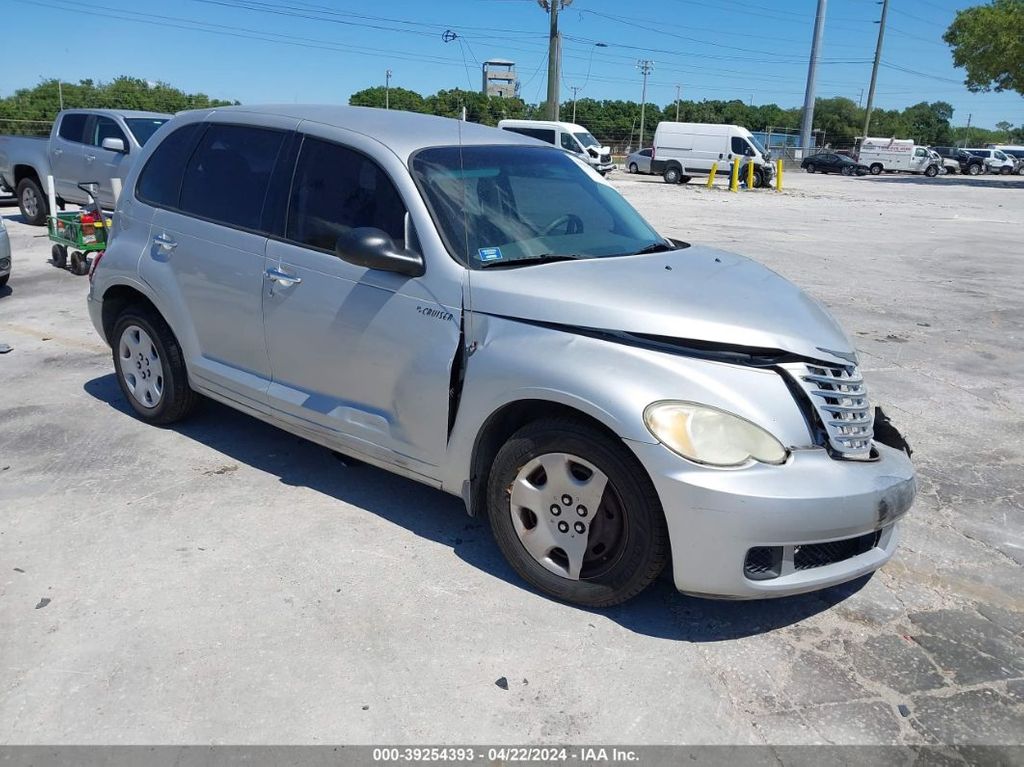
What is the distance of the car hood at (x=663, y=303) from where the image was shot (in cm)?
313

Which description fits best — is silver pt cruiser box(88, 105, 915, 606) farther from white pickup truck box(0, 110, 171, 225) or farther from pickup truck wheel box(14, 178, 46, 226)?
pickup truck wheel box(14, 178, 46, 226)

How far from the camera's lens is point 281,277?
13.4 feet

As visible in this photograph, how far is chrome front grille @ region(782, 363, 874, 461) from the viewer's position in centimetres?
311

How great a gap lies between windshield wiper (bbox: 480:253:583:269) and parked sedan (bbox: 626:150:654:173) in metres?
40.6

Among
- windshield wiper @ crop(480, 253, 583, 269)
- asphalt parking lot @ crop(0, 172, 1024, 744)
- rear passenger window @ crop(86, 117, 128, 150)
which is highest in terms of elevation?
rear passenger window @ crop(86, 117, 128, 150)

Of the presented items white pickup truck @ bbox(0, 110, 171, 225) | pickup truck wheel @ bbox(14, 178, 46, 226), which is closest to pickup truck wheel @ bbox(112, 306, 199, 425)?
white pickup truck @ bbox(0, 110, 171, 225)

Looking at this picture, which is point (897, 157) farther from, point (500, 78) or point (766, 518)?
point (766, 518)

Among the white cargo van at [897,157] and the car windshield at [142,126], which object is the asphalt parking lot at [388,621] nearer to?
the car windshield at [142,126]

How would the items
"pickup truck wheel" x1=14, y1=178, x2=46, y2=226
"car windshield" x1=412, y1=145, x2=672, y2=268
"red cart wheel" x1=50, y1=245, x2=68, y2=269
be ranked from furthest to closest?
"pickup truck wheel" x1=14, y1=178, x2=46, y2=226, "red cart wheel" x1=50, y1=245, x2=68, y2=269, "car windshield" x1=412, y1=145, x2=672, y2=268

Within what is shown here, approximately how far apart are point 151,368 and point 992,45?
153 feet

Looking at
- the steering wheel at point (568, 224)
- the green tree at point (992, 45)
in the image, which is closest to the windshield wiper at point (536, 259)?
the steering wheel at point (568, 224)

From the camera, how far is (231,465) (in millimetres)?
4695

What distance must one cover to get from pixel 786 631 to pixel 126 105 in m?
43.1

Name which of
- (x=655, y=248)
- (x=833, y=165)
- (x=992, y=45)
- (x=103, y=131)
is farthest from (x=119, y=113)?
(x=833, y=165)
